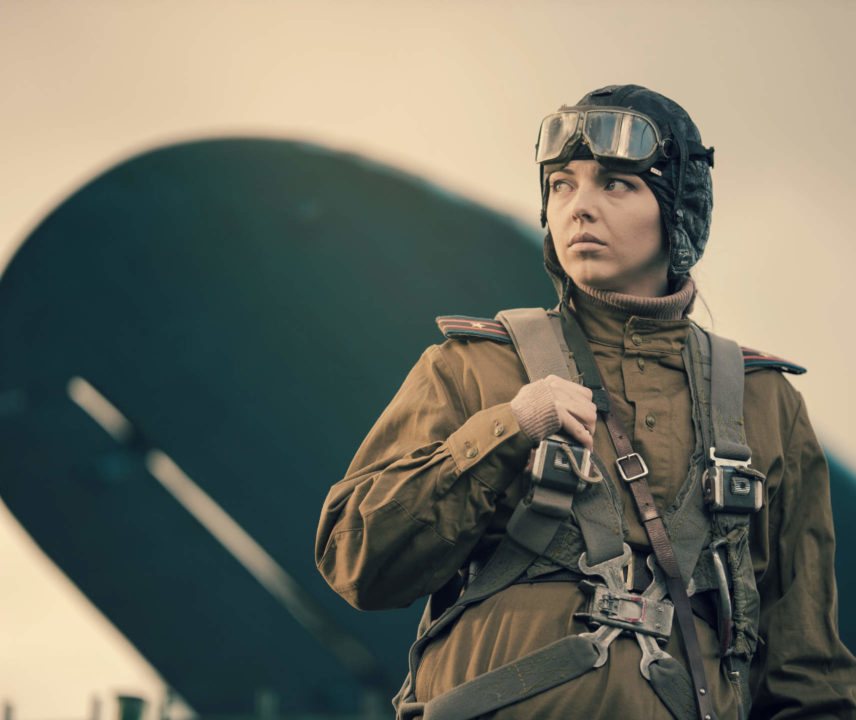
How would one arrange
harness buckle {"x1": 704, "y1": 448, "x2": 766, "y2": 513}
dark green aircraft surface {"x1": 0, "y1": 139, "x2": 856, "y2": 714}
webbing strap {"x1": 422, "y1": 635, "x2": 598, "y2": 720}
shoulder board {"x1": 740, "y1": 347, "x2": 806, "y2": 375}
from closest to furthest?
webbing strap {"x1": 422, "y1": 635, "x2": 598, "y2": 720} → harness buckle {"x1": 704, "y1": 448, "x2": 766, "y2": 513} → shoulder board {"x1": 740, "y1": 347, "x2": 806, "y2": 375} → dark green aircraft surface {"x1": 0, "y1": 139, "x2": 856, "y2": 714}

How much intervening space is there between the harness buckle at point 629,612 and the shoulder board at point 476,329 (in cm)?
59

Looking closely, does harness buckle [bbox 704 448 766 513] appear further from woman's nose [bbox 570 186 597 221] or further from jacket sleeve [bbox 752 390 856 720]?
woman's nose [bbox 570 186 597 221]

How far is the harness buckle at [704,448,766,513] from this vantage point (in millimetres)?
2152

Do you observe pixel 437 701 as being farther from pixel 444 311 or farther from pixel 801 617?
pixel 444 311

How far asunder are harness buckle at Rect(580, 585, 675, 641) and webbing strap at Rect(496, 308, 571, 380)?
45 cm

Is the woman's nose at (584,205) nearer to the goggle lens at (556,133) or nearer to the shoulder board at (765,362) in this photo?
the goggle lens at (556,133)

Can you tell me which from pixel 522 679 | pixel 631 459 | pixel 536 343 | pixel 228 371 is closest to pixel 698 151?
pixel 536 343

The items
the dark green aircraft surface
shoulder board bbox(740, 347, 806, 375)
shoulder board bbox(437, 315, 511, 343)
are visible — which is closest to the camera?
shoulder board bbox(437, 315, 511, 343)

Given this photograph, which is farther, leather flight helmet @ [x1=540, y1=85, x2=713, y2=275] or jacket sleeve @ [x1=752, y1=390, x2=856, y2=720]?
leather flight helmet @ [x1=540, y1=85, x2=713, y2=275]

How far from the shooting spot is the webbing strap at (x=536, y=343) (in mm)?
2277

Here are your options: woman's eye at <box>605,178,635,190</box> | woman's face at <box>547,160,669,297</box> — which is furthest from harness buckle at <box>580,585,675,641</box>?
woman's eye at <box>605,178,635,190</box>

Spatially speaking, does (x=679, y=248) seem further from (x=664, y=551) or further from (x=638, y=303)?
(x=664, y=551)

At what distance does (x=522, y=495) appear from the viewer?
7.06 ft

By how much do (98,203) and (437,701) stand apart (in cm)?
554
